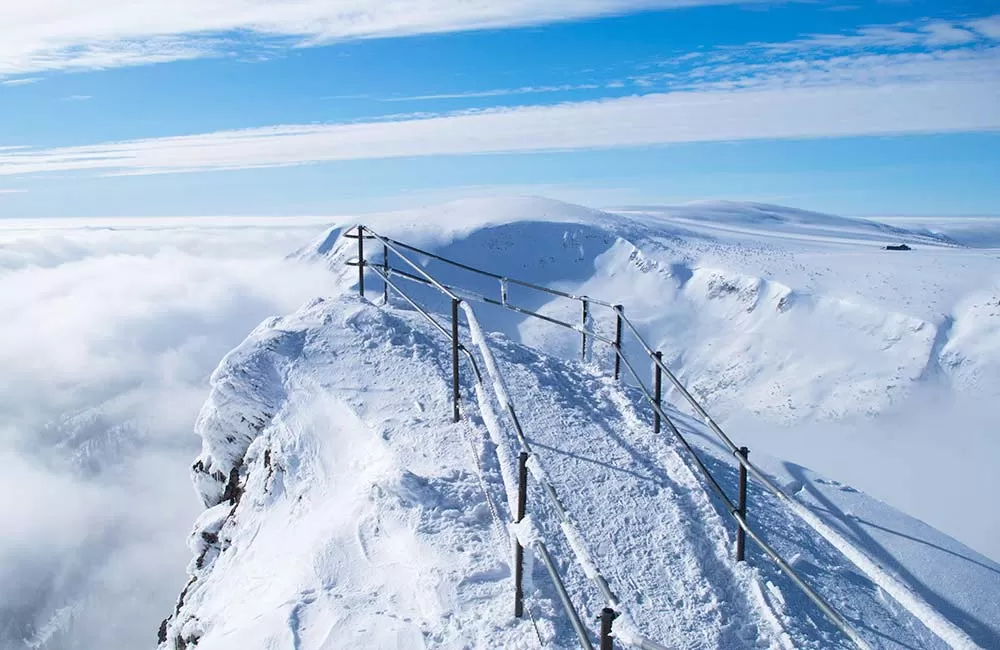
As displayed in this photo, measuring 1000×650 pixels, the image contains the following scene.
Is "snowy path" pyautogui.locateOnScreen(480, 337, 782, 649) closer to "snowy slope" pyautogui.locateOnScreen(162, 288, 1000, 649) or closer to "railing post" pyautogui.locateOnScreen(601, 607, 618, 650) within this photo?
"snowy slope" pyautogui.locateOnScreen(162, 288, 1000, 649)

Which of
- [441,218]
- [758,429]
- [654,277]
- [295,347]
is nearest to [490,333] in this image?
[295,347]

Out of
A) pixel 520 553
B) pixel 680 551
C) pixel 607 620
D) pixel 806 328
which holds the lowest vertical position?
pixel 806 328

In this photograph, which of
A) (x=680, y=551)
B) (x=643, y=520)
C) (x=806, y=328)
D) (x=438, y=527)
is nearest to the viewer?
(x=680, y=551)

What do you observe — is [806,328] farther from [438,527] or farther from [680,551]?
[438,527]

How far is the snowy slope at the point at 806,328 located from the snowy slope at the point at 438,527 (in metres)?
16.4

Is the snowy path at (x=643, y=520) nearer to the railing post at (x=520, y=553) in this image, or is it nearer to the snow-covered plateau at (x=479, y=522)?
the snow-covered plateau at (x=479, y=522)

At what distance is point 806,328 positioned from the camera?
35.1 meters

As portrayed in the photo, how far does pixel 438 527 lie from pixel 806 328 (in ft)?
110

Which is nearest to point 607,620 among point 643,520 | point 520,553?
Answer: point 520,553

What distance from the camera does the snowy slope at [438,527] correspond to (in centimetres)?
476

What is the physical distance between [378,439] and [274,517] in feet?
4.11

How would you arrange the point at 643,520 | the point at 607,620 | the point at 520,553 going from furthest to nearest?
the point at 643,520
the point at 520,553
the point at 607,620

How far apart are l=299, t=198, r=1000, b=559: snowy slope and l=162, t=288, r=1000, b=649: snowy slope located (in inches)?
647

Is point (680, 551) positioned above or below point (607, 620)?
below
